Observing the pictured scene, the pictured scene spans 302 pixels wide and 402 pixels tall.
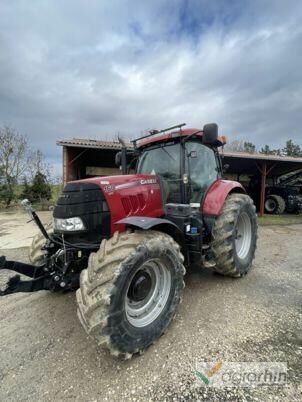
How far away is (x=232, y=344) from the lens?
214 centimetres

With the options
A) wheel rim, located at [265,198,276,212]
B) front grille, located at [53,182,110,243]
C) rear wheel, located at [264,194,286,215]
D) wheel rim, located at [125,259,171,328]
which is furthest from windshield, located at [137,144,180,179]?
wheel rim, located at [265,198,276,212]

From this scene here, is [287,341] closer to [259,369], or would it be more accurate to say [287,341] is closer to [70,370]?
[259,369]

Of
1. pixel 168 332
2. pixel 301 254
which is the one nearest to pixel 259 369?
pixel 168 332

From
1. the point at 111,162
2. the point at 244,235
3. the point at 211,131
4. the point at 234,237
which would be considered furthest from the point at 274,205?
the point at 211,131

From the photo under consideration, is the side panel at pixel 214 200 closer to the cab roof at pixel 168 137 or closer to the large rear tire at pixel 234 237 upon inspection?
the large rear tire at pixel 234 237

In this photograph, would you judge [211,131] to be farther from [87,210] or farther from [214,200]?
[87,210]

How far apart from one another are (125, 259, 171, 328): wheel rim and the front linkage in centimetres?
62

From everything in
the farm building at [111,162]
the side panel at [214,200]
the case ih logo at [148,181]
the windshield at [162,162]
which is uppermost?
the farm building at [111,162]

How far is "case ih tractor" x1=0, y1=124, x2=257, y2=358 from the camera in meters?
1.80

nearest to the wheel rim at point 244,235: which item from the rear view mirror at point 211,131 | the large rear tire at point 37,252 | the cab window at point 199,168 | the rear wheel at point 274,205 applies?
the cab window at point 199,168

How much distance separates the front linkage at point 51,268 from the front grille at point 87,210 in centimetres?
17

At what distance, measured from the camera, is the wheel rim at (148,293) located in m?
2.10

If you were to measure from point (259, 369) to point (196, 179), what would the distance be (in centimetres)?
225

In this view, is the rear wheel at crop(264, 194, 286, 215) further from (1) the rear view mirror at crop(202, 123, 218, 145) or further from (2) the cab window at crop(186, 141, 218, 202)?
(1) the rear view mirror at crop(202, 123, 218, 145)
